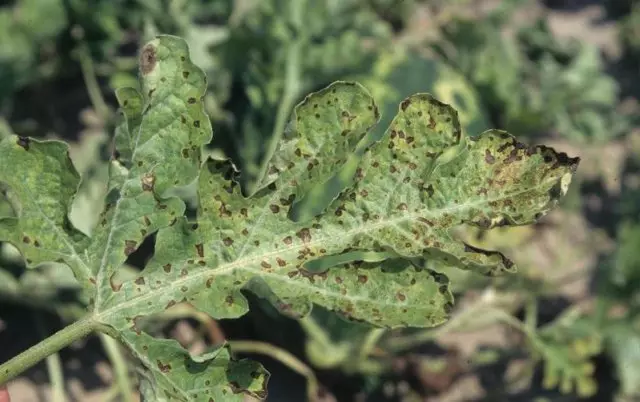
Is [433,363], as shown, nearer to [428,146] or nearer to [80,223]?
[80,223]

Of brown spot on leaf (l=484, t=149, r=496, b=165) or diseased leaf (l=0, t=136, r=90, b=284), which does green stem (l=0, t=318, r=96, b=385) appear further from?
brown spot on leaf (l=484, t=149, r=496, b=165)

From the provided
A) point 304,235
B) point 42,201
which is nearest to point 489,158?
point 304,235

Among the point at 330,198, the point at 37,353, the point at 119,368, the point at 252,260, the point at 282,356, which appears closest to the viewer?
the point at 37,353

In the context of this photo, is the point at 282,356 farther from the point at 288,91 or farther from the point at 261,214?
the point at 261,214

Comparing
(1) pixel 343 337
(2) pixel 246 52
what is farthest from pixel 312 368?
(2) pixel 246 52

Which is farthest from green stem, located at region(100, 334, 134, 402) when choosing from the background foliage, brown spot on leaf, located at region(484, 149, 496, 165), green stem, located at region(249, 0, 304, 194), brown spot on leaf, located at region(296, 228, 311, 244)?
brown spot on leaf, located at region(484, 149, 496, 165)
